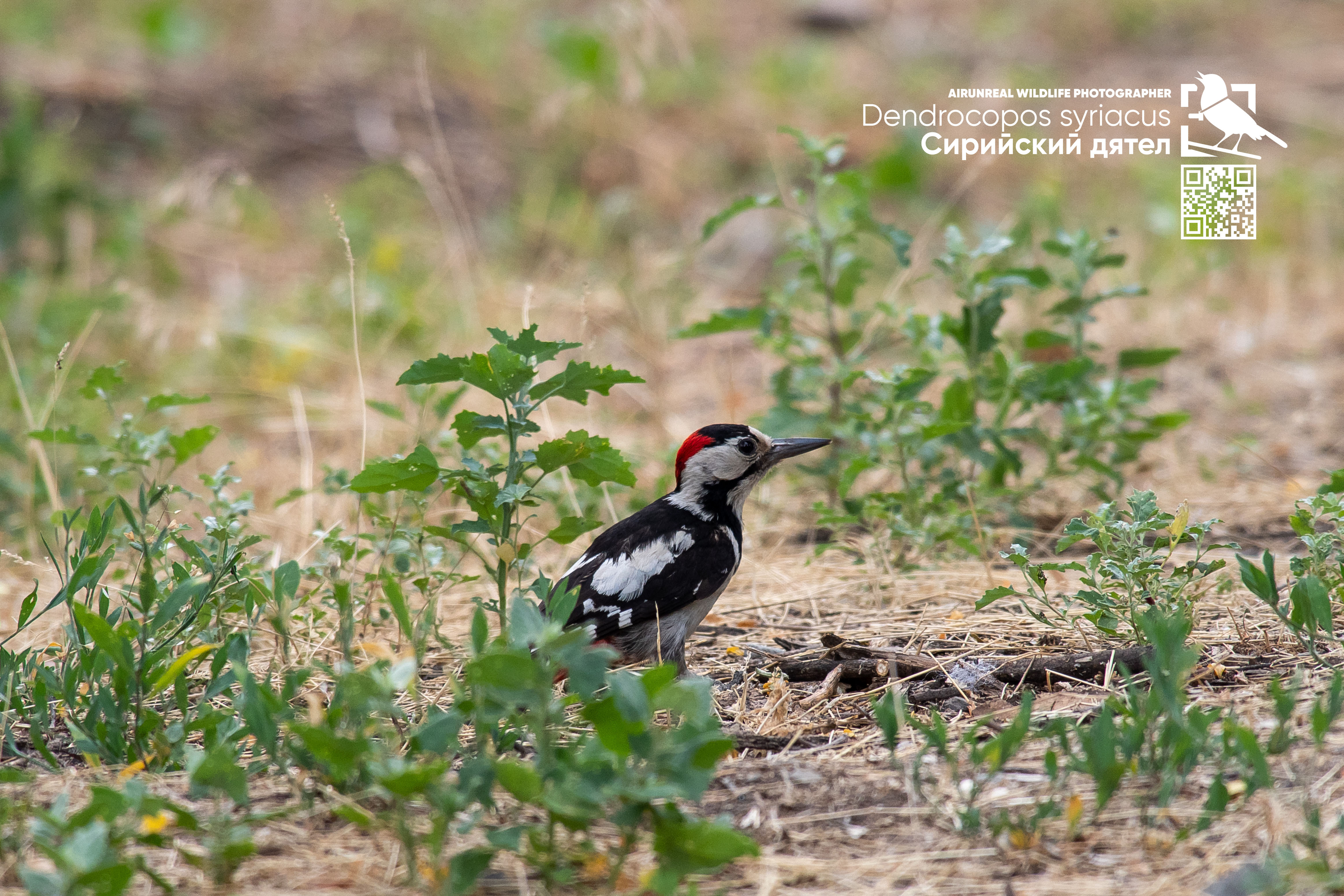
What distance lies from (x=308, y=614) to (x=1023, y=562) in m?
2.00

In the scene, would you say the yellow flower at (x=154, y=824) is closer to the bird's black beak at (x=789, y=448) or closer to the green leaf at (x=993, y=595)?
the green leaf at (x=993, y=595)

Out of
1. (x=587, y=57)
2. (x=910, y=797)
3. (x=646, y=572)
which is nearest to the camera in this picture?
(x=910, y=797)

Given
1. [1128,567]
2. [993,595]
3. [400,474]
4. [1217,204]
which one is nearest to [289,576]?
[400,474]

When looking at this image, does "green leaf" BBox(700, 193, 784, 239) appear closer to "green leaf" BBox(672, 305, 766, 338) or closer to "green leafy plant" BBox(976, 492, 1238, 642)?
"green leaf" BBox(672, 305, 766, 338)

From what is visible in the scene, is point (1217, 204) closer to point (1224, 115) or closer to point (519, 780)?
point (1224, 115)

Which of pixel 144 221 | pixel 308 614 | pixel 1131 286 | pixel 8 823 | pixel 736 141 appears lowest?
pixel 8 823

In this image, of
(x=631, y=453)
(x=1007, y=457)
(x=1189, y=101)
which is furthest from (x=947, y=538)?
(x=1189, y=101)

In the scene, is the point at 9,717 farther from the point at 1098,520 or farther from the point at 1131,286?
the point at 1131,286

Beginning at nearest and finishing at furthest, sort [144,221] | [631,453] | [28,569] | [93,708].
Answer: [93,708] → [28,569] → [631,453] → [144,221]

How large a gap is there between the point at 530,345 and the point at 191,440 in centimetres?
126

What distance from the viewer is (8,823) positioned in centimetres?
231

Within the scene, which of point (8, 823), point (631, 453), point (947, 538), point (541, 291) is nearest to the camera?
point (8, 823)

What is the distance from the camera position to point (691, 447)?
155 inches

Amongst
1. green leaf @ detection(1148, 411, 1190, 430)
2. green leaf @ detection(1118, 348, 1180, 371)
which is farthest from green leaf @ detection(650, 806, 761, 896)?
green leaf @ detection(1118, 348, 1180, 371)
